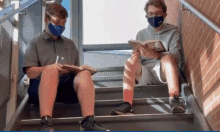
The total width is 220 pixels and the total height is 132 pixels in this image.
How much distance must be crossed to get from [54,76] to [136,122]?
68cm

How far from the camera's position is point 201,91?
94.0 inches

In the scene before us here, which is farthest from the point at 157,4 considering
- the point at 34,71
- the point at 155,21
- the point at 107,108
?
the point at 34,71

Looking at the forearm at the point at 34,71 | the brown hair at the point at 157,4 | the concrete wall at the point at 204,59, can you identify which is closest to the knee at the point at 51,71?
the forearm at the point at 34,71

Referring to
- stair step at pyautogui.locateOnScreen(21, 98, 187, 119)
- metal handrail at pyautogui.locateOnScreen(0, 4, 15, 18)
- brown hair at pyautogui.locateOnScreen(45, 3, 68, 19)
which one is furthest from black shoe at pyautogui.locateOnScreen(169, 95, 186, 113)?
metal handrail at pyautogui.locateOnScreen(0, 4, 15, 18)

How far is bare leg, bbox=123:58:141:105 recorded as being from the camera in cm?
257

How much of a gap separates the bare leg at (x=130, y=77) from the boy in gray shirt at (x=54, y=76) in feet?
1.10

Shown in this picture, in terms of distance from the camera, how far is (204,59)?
2285mm

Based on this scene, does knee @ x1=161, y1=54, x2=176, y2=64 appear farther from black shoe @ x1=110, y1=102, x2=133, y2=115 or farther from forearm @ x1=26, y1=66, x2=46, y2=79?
forearm @ x1=26, y1=66, x2=46, y2=79

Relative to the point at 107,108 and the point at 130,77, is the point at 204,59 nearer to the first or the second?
the point at 130,77

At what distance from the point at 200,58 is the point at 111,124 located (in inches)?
31.7

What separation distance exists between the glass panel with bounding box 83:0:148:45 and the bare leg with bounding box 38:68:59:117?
218 cm

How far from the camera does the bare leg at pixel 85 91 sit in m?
2.20

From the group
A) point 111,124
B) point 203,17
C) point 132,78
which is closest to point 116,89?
point 132,78

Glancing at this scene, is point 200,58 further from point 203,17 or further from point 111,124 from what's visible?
point 111,124
